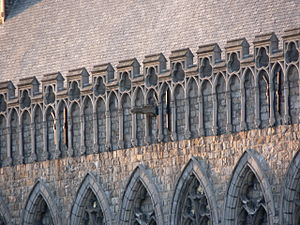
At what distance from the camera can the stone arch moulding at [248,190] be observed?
265 feet

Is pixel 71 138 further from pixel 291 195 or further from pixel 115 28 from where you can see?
pixel 291 195

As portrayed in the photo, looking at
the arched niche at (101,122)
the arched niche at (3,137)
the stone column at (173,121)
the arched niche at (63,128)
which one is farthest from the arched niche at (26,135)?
the stone column at (173,121)

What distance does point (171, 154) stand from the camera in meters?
84.4

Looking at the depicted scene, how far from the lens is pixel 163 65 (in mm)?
85000

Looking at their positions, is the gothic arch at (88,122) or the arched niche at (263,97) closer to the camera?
the arched niche at (263,97)

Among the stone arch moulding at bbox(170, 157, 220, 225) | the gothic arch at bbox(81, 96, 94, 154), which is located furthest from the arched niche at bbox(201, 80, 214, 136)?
the gothic arch at bbox(81, 96, 94, 154)

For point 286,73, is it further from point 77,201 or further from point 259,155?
point 77,201

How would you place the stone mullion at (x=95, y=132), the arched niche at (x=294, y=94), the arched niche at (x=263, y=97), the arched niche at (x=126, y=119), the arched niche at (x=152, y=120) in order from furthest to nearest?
the stone mullion at (x=95, y=132)
the arched niche at (x=126, y=119)
the arched niche at (x=152, y=120)
the arched niche at (x=263, y=97)
the arched niche at (x=294, y=94)

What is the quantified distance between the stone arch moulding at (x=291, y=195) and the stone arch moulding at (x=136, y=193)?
19.5ft

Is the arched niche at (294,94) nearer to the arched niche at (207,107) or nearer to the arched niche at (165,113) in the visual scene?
the arched niche at (207,107)

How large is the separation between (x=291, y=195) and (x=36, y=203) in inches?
491

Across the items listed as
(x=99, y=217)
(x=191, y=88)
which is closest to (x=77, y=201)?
(x=99, y=217)

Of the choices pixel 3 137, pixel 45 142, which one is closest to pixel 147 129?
pixel 45 142

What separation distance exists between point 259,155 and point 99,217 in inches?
332
